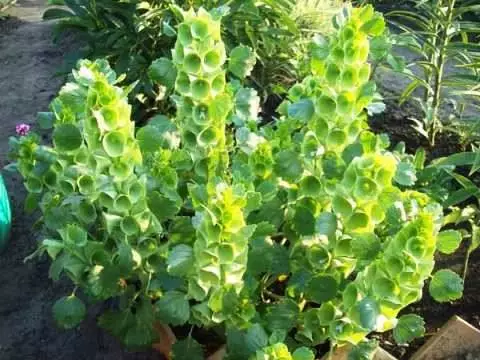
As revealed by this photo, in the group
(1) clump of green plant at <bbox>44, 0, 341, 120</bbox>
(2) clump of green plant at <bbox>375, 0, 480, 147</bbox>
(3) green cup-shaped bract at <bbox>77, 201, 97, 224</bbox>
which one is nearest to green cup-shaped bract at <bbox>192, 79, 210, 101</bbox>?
(3) green cup-shaped bract at <bbox>77, 201, 97, 224</bbox>

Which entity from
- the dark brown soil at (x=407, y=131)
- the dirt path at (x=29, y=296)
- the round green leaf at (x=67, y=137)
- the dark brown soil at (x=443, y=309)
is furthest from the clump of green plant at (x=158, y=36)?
the round green leaf at (x=67, y=137)

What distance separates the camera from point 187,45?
1.62 meters

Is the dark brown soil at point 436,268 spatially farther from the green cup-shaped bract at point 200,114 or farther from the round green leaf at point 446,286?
the green cup-shaped bract at point 200,114

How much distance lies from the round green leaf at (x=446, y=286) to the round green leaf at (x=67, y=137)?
893mm

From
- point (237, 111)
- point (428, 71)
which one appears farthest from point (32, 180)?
point (428, 71)

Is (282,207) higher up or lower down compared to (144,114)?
higher up

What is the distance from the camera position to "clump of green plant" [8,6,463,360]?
149 centimetres

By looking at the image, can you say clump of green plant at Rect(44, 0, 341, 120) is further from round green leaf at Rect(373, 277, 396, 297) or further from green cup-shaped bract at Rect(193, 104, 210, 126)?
round green leaf at Rect(373, 277, 396, 297)

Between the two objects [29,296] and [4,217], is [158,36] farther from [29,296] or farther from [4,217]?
[29,296]

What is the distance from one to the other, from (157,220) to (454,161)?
3.61 feet

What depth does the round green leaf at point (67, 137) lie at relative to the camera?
1.71m

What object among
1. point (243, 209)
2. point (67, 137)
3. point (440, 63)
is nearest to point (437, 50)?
point (440, 63)

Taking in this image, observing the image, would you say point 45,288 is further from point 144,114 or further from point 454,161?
point 454,161

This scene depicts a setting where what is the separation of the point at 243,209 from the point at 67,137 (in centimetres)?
48
